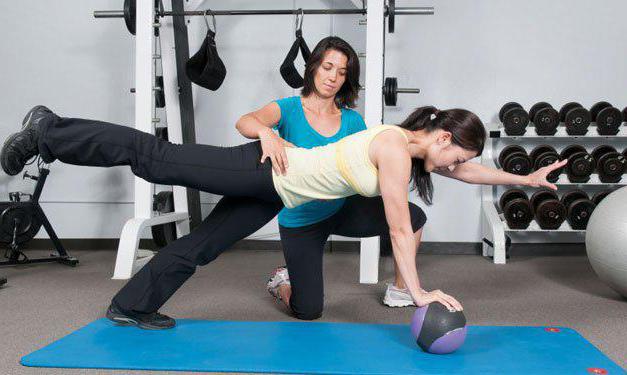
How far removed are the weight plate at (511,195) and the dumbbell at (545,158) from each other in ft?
0.66

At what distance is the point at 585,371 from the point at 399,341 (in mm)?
571

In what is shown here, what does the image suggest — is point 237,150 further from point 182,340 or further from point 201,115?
point 201,115

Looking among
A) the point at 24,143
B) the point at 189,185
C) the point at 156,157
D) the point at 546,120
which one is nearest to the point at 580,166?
the point at 546,120

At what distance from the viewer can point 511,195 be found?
4.11 m

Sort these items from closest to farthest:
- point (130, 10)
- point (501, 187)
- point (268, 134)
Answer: point (268, 134)
point (130, 10)
point (501, 187)

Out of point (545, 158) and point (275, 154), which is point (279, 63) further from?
point (275, 154)

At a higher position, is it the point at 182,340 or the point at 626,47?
the point at 626,47

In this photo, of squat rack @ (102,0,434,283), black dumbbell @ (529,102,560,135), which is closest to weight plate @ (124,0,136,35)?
squat rack @ (102,0,434,283)

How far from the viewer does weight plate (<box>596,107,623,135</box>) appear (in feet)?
13.0

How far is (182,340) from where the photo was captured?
1970 millimetres

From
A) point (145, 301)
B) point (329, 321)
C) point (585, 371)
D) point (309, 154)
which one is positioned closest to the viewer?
point (585, 371)

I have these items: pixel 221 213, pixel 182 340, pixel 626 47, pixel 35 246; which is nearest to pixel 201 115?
pixel 35 246

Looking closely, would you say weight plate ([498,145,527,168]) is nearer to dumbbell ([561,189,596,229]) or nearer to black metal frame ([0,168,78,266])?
dumbbell ([561,189,596,229])

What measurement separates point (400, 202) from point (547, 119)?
2659 millimetres
